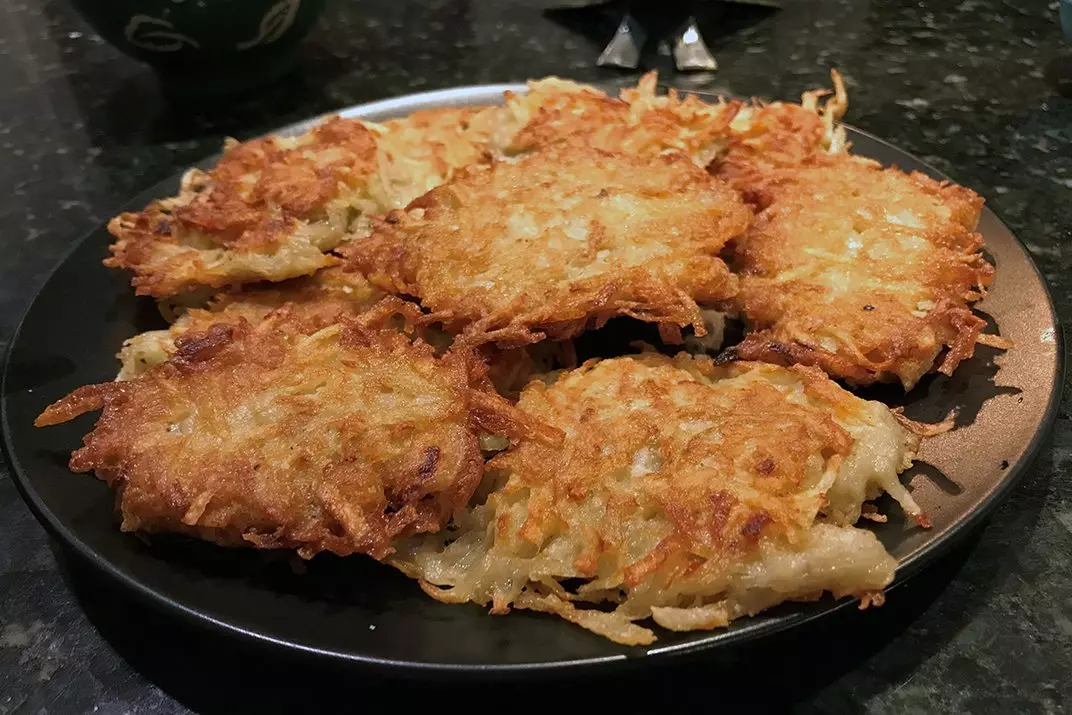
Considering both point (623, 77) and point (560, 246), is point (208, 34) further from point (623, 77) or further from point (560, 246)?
point (560, 246)

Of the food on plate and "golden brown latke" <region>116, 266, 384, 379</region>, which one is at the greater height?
the food on plate

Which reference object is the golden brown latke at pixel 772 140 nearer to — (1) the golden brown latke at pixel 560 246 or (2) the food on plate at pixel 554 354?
(2) the food on plate at pixel 554 354

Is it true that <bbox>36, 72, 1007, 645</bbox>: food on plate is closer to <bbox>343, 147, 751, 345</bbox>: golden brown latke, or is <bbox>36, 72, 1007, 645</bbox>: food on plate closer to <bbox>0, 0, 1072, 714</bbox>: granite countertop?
<bbox>343, 147, 751, 345</bbox>: golden brown latke

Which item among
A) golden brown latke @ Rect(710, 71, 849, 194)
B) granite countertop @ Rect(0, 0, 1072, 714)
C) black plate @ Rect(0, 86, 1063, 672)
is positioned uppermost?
golden brown latke @ Rect(710, 71, 849, 194)

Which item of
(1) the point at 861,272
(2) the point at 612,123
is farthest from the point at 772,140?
(1) the point at 861,272

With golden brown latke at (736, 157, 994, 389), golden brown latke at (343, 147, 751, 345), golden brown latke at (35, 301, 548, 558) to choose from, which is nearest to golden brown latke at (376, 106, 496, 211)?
golden brown latke at (343, 147, 751, 345)

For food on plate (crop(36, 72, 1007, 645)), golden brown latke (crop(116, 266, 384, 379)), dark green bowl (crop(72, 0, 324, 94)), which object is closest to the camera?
food on plate (crop(36, 72, 1007, 645))
